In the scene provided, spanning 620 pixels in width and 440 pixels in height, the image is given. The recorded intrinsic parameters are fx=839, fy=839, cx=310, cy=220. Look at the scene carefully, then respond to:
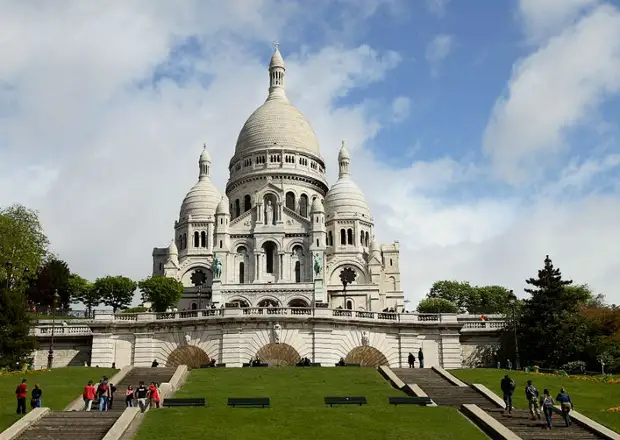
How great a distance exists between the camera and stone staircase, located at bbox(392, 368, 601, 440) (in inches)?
1009

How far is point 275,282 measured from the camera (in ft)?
285

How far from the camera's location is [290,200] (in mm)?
105000

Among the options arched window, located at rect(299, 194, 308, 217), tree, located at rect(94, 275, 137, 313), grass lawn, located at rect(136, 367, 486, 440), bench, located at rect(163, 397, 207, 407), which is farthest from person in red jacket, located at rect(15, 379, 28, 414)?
arched window, located at rect(299, 194, 308, 217)

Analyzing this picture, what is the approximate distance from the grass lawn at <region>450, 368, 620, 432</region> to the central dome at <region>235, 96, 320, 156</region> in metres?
71.2

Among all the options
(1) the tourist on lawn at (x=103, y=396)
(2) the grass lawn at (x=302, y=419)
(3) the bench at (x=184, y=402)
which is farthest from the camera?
(1) the tourist on lawn at (x=103, y=396)

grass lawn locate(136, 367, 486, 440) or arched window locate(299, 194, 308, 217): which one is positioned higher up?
arched window locate(299, 194, 308, 217)

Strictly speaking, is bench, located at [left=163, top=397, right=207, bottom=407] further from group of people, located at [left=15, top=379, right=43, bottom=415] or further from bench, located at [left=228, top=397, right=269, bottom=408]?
group of people, located at [left=15, top=379, right=43, bottom=415]

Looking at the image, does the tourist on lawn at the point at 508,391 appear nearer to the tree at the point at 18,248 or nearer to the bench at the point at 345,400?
the bench at the point at 345,400

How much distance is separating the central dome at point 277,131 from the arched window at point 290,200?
6.80 m

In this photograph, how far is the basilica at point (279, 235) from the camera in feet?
294

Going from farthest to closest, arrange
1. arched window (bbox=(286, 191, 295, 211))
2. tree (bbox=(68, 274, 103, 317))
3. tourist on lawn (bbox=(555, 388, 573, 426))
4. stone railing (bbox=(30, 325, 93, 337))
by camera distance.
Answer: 1. arched window (bbox=(286, 191, 295, 211))
2. tree (bbox=(68, 274, 103, 317))
3. stone railing (bbox=(30, 325, 93, 337))
4. tourist on lawn (bbox=(555, 388, 573, 426))

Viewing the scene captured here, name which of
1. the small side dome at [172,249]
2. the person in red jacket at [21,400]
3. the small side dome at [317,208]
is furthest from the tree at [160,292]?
the person in red jacket at [21,400]

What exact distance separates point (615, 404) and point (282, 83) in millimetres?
95824

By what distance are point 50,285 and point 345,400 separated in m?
59.6
